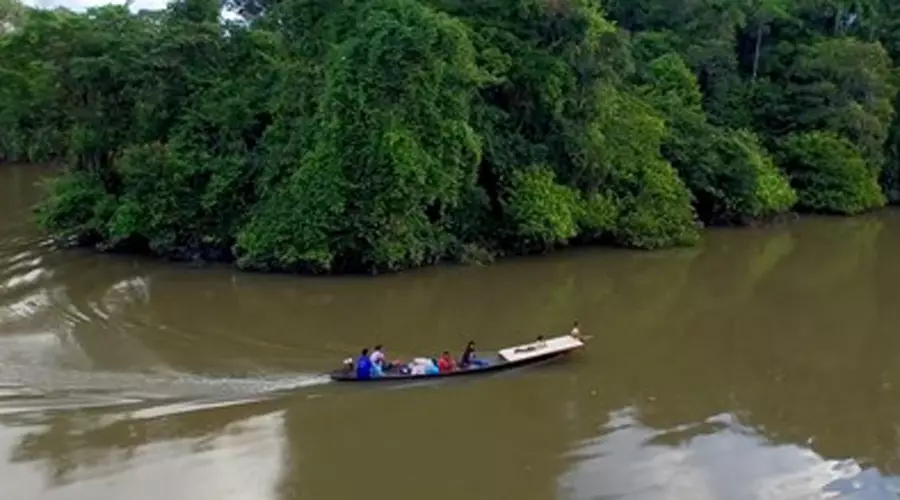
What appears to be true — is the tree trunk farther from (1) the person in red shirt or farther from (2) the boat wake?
(2) the boat wake

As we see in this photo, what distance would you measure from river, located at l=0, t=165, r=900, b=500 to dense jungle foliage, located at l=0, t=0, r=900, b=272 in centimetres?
108

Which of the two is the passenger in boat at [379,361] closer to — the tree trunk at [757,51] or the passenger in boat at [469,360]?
the passenger in boat at [469,360]

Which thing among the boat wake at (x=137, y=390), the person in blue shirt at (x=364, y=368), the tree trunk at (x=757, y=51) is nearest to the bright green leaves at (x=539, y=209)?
the person in blue shirt at (x=364, y=368)

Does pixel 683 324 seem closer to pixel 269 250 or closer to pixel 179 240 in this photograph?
pixel 269 250

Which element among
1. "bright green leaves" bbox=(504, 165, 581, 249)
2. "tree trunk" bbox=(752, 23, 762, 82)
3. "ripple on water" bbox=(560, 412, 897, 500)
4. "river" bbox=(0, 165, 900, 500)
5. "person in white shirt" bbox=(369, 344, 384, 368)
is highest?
"tree trunk" bbox=(752, 23, 762, 82)

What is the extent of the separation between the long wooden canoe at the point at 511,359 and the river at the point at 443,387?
25 cm

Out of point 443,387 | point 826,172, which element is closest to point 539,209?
point 443,387

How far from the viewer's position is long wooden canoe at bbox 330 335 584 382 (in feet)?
54.5

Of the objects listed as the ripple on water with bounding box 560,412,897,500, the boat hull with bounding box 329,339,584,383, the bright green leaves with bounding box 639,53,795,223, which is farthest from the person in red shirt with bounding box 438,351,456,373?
the bright green leaves with bounding box 639,53,795,223

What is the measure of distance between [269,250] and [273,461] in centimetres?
1024

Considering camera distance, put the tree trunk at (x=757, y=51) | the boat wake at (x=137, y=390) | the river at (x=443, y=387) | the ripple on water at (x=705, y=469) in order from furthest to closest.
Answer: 1. the tree trunk at (x=757, y=51)
2. the boat wake at (x=137, y=390)
3. the river at (x=443, y=387)
4. the ripple on water at (x=705, y=469)

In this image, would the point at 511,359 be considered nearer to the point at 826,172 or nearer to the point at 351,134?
the point at 351,134

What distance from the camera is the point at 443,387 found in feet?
54.5

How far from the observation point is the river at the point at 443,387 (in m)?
13.4
